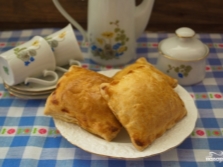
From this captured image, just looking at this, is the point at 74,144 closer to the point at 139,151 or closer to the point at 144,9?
the point at 139,151

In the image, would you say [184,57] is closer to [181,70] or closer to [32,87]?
[181,70]

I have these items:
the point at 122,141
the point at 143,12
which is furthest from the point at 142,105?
the point at 143,12

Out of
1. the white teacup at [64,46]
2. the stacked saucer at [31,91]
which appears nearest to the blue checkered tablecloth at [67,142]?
the stacked saucer at [31,91]

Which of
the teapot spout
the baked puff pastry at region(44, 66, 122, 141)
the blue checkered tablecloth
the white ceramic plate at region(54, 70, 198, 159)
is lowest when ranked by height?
the blue checkered tablecloth

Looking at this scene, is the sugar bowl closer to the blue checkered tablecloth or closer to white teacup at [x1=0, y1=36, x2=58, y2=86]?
the blue checkered tablecloth

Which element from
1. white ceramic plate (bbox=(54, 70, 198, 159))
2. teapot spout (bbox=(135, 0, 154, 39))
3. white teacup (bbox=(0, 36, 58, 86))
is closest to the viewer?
white ceramic plate (bbox=(54, 70, 198, 159))

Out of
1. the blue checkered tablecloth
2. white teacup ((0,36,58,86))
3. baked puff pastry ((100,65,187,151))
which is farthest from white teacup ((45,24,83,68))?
baked puff pastry ((100,65,187,151))

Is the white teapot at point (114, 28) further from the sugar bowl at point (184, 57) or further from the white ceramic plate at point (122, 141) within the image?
the white ceramic plate at point (122, 141)

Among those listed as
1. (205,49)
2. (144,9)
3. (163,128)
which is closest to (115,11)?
(144,9)
